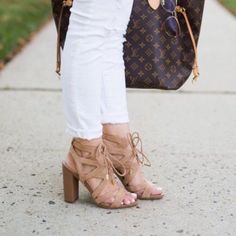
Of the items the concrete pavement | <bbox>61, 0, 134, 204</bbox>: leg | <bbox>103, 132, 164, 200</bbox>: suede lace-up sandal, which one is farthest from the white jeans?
the concrete pavement

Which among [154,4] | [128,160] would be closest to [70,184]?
[128,160]

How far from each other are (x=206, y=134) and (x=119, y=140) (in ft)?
3.71

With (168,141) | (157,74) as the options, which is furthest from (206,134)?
(157,74)

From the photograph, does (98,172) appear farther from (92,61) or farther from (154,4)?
(154,4)

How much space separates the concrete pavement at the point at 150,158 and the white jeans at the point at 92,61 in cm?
37

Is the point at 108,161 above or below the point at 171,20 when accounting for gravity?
below

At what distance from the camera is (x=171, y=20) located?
109 inches

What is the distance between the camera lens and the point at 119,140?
275 centimetres

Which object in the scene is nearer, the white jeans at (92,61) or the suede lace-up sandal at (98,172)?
the white jeans at (92,61)

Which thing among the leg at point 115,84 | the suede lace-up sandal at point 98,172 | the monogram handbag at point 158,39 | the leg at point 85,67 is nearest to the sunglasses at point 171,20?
the monogram handbag at point 158,39

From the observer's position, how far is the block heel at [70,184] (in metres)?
2.77

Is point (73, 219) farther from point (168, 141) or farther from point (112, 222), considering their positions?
point (168, 141)

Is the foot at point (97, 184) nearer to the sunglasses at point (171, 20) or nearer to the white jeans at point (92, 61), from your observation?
the white jeans at point (92, 61)

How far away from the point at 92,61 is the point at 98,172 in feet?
1.48
